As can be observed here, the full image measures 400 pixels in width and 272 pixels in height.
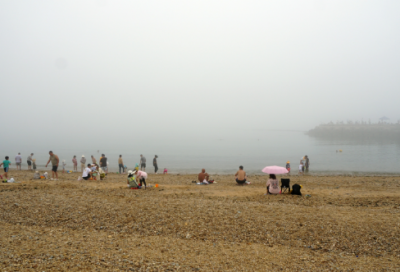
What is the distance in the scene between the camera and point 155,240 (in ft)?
22.4

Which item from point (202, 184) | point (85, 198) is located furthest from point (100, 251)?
point (202, 184)

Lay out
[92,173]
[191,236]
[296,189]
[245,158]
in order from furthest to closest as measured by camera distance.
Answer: [245,158] < [92,173] < [296,189] < [191,236]

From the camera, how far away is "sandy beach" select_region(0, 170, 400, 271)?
5.58 m

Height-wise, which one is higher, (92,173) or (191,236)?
(92,173)

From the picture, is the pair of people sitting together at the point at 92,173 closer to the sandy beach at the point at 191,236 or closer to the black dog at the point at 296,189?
the sandy beach at the point at 191,236

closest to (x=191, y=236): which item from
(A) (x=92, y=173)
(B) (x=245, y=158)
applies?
(A) (x=92, y=173)

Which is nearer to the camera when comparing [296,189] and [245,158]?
[296,189]

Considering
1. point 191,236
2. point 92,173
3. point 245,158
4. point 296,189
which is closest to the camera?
point 191,236

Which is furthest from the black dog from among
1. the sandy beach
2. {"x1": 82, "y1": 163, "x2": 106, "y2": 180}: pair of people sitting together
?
{"x1": 82, "y1": 163, "x2": 106, "y2": 180}: pair of people sitting together

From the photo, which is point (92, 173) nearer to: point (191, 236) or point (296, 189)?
point (296, 189)

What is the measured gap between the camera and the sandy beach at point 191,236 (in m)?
5.58

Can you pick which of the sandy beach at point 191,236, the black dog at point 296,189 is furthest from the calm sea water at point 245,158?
the sandy beach at point 191,236

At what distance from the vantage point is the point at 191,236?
281 inches

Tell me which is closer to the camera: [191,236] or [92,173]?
[191,236]
